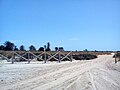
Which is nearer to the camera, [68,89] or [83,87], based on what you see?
[68,89]

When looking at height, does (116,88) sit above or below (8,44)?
below

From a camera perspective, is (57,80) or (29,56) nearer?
(57,80)

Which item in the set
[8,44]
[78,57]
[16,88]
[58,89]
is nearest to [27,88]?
[16,88]

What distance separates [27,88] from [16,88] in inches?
21.0

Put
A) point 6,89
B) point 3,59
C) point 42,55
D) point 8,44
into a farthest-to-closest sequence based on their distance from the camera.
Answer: point 8,44 → point 42,55 → point 3,59 → point 6,89

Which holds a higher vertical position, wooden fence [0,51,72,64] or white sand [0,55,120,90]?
wooden fence [0,51,72,64]

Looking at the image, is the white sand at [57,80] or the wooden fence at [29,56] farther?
the wooden fence at [29,56]

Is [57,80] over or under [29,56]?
under

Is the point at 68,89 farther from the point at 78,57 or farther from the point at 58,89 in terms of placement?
the point at 78,57

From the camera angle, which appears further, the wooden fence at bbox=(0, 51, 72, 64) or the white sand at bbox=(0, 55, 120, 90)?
the wooden fence at bbox=(0, 51, 72, 64)

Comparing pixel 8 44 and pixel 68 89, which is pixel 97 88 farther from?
pixel 8 44

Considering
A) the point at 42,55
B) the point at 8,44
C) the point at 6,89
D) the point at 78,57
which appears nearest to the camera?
the point at 6,89

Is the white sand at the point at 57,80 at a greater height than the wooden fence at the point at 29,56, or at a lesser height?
lesser

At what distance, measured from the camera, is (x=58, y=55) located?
129ft
